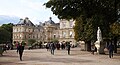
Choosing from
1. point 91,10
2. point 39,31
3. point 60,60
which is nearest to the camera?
point 60,60

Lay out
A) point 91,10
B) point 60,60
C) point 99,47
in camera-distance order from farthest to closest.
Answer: point 91,10
point 99,47
point 60,60

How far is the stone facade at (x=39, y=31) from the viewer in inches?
5231

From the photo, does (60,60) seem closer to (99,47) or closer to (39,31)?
(99,47)

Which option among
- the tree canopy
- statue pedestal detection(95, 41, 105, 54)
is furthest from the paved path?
the tree canopy

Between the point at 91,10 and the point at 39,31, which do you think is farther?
the point at 39,31

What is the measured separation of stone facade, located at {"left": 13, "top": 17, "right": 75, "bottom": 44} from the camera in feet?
436

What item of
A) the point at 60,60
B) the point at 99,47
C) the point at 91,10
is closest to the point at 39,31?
the point at 91,10

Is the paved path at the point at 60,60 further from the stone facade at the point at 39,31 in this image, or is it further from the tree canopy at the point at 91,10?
the stone facade at the point at 39,31

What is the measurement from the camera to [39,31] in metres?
149

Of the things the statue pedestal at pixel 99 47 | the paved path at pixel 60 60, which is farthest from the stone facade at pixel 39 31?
the paved path at pixel 60 60

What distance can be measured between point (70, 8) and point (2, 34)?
80.1 metres

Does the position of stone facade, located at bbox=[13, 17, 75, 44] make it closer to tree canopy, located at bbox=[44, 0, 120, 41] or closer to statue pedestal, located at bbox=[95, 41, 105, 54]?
tree canopy, located at bbox=[44, 0, 120, 41]

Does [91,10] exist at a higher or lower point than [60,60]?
higher

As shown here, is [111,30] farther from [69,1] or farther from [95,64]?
[95,64]
